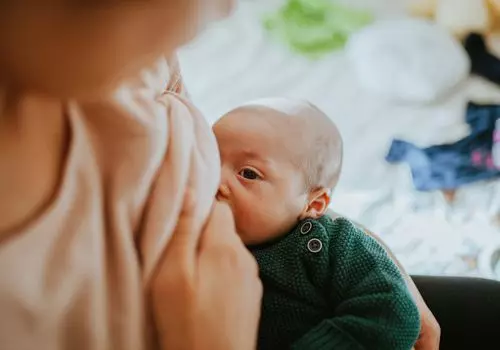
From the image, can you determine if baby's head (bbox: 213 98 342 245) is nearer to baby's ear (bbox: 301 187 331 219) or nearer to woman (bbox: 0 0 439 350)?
baby's ear (bbox: 301 187 331 219)

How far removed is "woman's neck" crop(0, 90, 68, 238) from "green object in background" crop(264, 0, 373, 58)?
151 cm

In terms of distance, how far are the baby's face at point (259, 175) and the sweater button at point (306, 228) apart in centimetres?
3

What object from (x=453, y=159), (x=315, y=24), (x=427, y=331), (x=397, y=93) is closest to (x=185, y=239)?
(x=427, y=331)

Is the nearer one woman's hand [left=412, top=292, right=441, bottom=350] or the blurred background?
woman's hand [left=412, top=292, right=441, bottom=350]

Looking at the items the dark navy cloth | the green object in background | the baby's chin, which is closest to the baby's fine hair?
the baby's chin

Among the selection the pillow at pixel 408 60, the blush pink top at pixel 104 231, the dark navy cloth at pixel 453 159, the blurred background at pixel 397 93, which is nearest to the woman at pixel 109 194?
the blush pink top at pixel 104 231

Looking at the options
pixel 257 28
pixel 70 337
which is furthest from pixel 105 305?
pixel 257 28

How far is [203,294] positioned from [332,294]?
30 cm

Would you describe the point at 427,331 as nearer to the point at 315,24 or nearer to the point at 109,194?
the point at 109,194

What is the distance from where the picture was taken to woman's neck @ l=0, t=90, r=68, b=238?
479 mm

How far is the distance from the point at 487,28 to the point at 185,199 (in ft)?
5.24

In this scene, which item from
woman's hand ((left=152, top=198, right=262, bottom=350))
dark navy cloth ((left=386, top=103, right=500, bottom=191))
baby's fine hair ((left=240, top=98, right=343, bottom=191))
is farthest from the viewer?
dark navy cloth ((left=386, top=103, right=500, bottom=191))

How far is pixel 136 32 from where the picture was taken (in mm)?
420

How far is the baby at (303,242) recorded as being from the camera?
78cm
